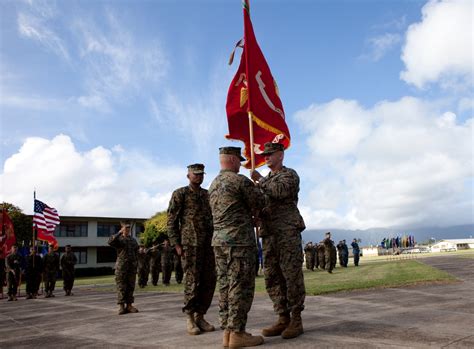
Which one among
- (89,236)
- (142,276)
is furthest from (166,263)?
(89,236)

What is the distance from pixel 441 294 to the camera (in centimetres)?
842

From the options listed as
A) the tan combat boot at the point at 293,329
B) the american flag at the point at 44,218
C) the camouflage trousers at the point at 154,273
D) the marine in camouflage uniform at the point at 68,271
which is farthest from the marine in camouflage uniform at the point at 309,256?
the tan combat boot at the point at 293,329

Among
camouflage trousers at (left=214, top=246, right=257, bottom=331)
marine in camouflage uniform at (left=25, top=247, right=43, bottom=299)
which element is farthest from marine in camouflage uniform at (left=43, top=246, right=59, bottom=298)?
camouflage trousers at (left=214, top=246, right=257, bottom=331)

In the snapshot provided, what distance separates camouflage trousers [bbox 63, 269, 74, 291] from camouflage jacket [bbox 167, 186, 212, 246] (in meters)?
12.1

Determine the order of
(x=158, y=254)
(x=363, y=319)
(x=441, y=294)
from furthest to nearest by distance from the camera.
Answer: (x=158, y=254), (x=441, y=294), (x=363, y=319)

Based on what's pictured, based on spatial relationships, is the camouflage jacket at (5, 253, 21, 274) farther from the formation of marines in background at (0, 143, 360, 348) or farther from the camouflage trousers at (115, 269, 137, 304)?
the formation of marines in background at (0, 143, 360, 348)

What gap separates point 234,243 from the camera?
4.81m

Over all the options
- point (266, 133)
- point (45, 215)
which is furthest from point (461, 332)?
point (45, 215)

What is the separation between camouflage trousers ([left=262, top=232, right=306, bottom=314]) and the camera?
5.04 meters

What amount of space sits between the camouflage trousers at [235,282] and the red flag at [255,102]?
148 inches

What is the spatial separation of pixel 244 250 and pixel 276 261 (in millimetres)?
663

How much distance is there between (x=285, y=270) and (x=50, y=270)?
14.3 meters

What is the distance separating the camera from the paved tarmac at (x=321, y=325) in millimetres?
4453

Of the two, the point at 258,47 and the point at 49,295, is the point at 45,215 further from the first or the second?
the point at 258,47
